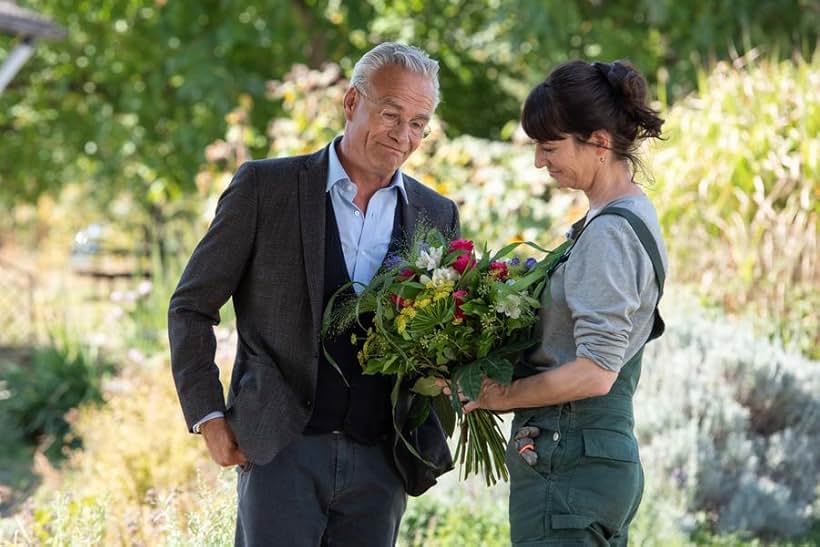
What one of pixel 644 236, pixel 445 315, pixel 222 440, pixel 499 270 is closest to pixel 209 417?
pixel 222 440

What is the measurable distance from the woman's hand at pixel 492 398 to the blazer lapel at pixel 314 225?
0.42 m

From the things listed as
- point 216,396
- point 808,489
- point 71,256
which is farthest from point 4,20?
point 71,256

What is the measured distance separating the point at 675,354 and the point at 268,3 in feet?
20.7

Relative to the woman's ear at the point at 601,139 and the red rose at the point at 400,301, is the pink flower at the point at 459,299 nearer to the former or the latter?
the red rose at the point at 400,301

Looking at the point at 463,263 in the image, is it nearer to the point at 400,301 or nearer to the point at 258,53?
the point at 400,301

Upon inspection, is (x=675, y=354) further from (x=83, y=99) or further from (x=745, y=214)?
(x=83, y=99)

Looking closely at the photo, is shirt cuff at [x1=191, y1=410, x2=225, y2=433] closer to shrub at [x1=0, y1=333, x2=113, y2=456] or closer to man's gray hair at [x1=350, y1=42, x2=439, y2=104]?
man's gray hair at [x1=350, y1=42, x2=439, y2=104]

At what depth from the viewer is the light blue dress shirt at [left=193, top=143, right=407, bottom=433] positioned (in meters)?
2.98

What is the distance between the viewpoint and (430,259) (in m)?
2.79

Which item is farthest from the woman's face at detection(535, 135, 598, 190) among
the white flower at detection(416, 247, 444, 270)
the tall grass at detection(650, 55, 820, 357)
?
the tall grass at detection(650, 55, 820, 357)

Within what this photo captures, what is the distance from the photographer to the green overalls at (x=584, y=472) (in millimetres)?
2652

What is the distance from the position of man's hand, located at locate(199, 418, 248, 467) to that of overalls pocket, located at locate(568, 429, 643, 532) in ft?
2.68

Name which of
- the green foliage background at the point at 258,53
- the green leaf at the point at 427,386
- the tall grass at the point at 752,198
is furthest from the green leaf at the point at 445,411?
the green foliage background at the point at 258,53

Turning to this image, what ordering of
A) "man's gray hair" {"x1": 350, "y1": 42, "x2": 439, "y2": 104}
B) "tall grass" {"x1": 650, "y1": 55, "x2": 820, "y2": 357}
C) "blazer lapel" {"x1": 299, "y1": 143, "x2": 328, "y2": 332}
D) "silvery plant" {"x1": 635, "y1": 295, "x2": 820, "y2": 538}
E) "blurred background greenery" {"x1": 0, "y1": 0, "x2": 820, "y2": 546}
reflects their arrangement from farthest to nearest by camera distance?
1. "tall grass" {"x1": 650, "y1": 55, "x2": 820, "y2": 357}
2. "silvery plant" {"x1": 635, "y1": 295, "x2": 820, "y2": 538}
3. "blurred background greenery" {"x1": 0, "y1": 0, "x2": 820, "y2": 546}
4. "man's gray hair" {"x1": 350, "y1": 42, "x2": 439, "y2": 104}
5. "blazer lapel" {"x1": 299, "y1": 143, "x2": 328, "y2": 332}
